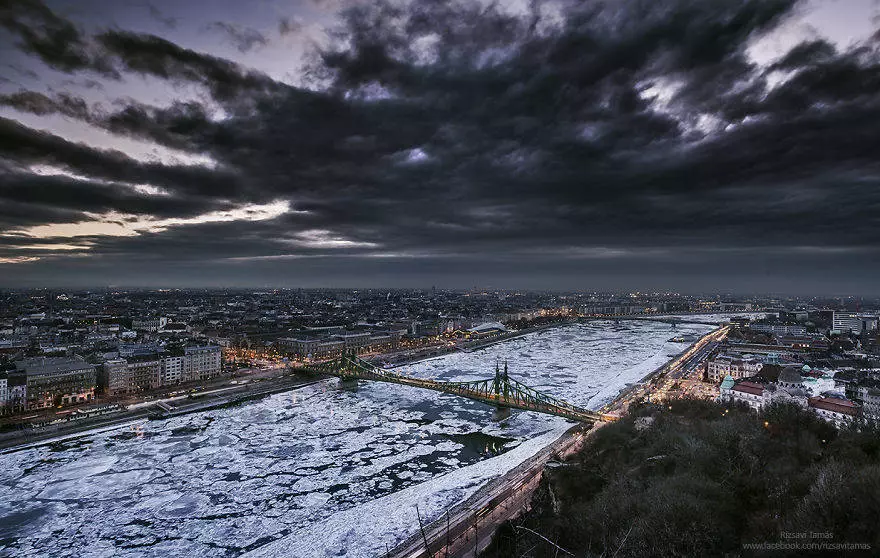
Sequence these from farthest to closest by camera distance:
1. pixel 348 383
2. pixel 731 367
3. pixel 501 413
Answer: pixel 731 367, pixel 348 383, pixel 501 413

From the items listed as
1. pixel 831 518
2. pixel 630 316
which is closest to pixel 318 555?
pixel 831 518

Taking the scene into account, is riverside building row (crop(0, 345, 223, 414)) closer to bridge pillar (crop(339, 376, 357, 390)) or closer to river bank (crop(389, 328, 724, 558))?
bridge pillar (crop(339, 376, 357, 390))

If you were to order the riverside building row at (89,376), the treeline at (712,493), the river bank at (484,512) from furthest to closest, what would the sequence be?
the riverside building row at (89,376) → the river bank at (484,512) → the treeline at (712,493)

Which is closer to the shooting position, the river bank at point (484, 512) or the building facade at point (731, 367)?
the river bank at point (484, 512)

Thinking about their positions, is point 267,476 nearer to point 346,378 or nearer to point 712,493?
point 712,493

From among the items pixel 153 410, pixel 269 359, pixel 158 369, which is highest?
pixel 158 369

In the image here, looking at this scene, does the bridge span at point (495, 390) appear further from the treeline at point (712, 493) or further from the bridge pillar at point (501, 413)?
the treeline at point (712, 493)

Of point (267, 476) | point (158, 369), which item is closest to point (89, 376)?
point (158, 369)

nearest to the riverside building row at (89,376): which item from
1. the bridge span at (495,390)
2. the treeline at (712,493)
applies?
the bridge span at (495,390)
